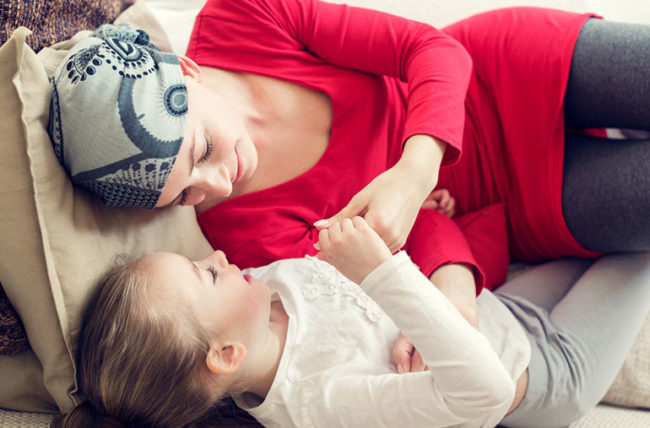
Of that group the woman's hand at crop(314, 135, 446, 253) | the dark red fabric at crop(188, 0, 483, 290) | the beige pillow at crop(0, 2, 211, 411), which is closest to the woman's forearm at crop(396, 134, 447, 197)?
the woman's hand at crop(314, 135, 446, 253)

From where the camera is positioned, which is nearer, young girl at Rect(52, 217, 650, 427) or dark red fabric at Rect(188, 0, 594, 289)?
young girl at Rect(52, 217, 650, 427)

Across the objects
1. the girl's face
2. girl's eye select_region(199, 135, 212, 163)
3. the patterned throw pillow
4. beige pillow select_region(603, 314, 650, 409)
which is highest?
the patterned throw pillow

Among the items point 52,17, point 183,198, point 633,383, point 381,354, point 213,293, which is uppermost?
point 52,17

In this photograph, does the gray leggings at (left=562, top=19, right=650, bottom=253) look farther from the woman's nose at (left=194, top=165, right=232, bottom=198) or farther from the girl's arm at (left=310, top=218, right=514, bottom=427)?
the woman's nose at (left=194, top=165, right=232, bottom=198)

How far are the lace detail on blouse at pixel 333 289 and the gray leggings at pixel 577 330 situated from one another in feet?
1.03

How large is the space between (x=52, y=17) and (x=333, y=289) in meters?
0.72

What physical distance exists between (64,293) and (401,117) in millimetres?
790

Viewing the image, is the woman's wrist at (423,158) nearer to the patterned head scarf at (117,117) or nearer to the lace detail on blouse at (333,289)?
the lace detail on blouse at (333,289)

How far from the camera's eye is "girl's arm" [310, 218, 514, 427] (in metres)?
0.78

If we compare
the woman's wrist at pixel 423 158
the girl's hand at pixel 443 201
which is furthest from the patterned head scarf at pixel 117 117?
the girl's hand at pixel 443 201

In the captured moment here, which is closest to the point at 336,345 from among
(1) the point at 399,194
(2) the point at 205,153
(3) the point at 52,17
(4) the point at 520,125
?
(1) the point at 399,194

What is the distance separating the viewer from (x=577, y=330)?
1.07 meters

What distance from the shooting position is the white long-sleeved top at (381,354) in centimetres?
78

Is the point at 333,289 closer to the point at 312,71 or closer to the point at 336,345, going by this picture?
the point at 336,345
